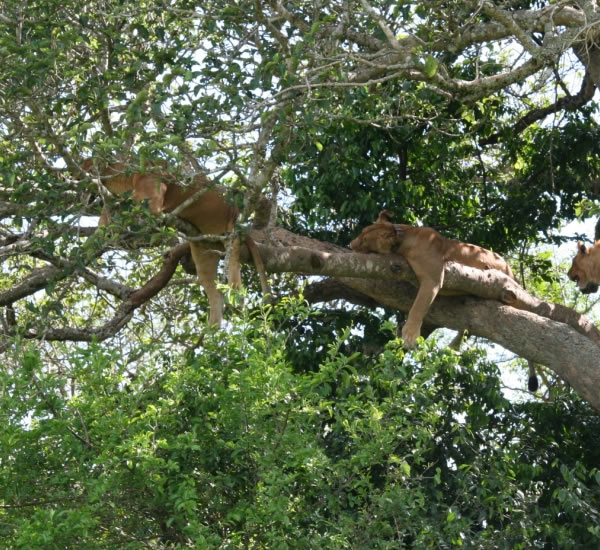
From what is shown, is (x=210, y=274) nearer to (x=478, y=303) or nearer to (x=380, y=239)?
(x=380, y=239)

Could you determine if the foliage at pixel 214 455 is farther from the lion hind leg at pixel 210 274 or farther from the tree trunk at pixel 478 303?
the lion hind leg at pixel 210 274

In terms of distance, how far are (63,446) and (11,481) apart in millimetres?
368

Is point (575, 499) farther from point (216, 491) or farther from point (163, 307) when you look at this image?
point (163, 307)

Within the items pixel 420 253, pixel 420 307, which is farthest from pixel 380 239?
pixel 420 307

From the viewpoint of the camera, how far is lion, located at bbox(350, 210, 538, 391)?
27.3 ft

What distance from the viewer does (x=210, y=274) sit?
9.09 meters

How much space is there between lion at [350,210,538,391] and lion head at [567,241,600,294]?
5.11ft

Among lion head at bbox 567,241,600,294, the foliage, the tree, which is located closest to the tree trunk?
the tree

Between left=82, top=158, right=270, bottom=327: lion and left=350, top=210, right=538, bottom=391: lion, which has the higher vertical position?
left=82, top=158, right=270, bottom=327: lion

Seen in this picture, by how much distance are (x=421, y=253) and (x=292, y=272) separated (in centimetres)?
116

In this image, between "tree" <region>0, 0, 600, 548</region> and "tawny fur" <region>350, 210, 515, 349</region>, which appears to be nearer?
"tree" <region>0, 0, 600, 548</region>

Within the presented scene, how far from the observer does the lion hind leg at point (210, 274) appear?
8906mm

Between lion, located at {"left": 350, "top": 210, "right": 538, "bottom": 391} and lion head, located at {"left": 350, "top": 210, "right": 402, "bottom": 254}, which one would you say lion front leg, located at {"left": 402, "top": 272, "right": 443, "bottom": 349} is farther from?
lion head, located at {"left": 350, "top": 210, "right": 402, "bottom": 254}

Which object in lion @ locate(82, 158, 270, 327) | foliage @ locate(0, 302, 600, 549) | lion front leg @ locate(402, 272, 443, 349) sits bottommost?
foliage @ locate(0, 302, 600, 549)
